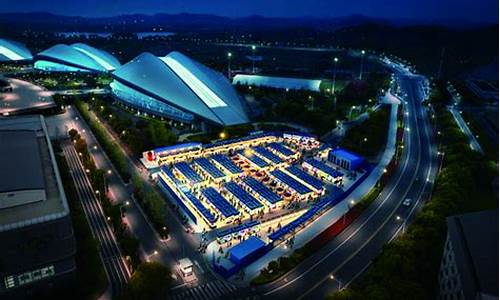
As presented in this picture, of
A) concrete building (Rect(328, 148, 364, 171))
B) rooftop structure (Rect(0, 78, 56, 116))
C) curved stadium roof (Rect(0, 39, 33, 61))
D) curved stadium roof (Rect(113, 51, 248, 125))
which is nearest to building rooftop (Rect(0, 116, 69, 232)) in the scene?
curved stadium roof (Rect(113, 51, 248, 125))

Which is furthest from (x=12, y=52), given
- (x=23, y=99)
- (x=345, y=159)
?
(x=345, y=159)

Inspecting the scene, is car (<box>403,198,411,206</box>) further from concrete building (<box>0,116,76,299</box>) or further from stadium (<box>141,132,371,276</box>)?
concrete building (<box>0,116,76,299</box>)

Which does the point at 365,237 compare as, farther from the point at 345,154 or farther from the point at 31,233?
the point at 31,233

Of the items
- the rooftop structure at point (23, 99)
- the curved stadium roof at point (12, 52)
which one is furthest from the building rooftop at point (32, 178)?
the curved stadium roof at point (12, 52)

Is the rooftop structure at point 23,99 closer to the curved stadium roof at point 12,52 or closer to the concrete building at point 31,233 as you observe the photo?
the concrete building at point 31,233

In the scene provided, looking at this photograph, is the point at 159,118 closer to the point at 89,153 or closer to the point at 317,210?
the point at 89,153

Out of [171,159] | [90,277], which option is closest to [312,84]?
[171,159]
